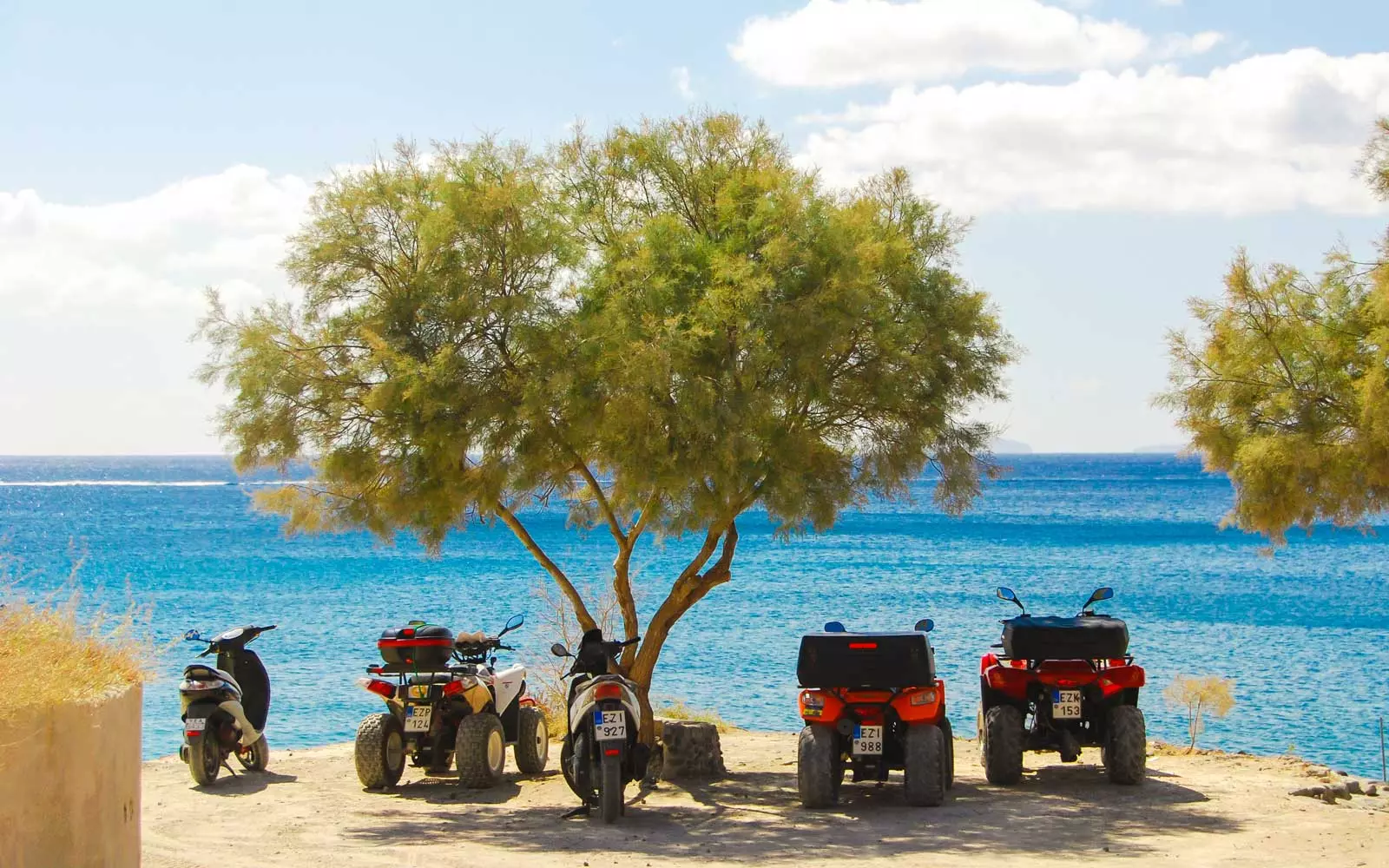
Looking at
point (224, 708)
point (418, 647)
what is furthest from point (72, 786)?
point (224, 708)

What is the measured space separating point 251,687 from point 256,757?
0.73m

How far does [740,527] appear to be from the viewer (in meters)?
85.1

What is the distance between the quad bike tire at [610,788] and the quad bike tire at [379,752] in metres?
2.72

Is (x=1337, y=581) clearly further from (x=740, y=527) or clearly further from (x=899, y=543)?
(x=740, y=527)

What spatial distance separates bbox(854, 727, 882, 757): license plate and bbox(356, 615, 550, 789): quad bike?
11.9 feet

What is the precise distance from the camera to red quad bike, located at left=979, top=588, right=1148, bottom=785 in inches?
496

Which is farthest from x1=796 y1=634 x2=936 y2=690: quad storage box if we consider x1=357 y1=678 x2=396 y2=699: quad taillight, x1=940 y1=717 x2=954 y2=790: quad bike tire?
x1=357 y1=678 x2=396 y2=699: quad taillight

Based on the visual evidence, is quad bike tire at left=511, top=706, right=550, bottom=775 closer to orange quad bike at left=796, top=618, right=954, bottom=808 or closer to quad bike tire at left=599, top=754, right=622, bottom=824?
quad bike tire at left=599, top=754, right=622, bottom=824

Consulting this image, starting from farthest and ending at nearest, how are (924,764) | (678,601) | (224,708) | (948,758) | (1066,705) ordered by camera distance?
(678,601), (224,708), (1066,705), (948,758), (924,764)

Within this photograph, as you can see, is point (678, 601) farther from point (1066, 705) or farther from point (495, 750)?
point (1066, 705)

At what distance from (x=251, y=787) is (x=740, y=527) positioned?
72432 mm

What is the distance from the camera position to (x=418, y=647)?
12805 millimetres

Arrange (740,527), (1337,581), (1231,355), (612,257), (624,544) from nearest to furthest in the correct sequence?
(1231,355), (612,257), (624,544), (1337,581), (740,527)

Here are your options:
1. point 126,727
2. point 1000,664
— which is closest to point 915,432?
point 1000,664
